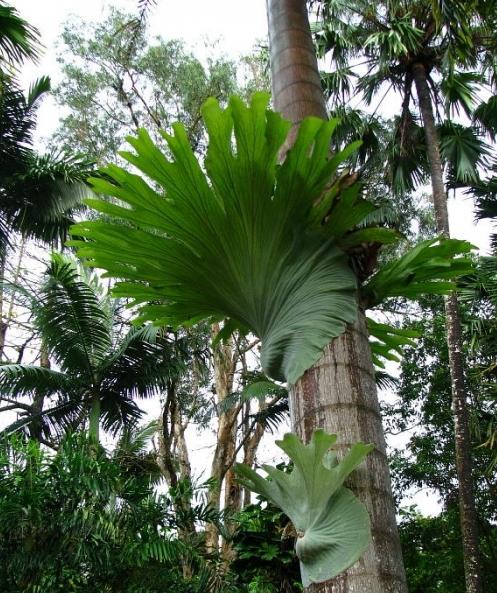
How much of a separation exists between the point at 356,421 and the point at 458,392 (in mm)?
7256

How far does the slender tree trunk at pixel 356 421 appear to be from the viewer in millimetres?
1603

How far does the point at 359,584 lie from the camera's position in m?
1.57

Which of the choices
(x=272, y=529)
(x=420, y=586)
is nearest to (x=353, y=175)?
(x=272, y=529)

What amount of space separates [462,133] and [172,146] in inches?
421

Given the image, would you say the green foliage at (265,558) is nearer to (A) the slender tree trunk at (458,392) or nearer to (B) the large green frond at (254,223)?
(A) the slender tree trunk at (458,392)

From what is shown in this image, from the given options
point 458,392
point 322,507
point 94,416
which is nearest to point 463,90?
point 458,392

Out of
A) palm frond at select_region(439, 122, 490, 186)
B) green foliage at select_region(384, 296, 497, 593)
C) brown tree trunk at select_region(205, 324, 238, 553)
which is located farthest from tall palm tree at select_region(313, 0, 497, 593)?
brown tree trunk at select_region(205, 324, 238, 553)

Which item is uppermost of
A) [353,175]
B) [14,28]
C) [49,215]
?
[14,28]

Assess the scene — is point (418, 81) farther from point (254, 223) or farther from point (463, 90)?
point (254, 223)

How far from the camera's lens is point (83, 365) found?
28.1ft

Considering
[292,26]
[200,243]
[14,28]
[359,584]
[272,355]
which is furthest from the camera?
[14,28]

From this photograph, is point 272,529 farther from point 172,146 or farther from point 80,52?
point 80,52

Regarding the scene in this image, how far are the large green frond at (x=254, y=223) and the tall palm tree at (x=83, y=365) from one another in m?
5.92

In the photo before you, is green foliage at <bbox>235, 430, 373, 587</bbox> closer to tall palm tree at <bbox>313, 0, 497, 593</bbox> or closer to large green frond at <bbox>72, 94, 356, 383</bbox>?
large green frond at <bbox>72, 94, 356, 383</bbox>
